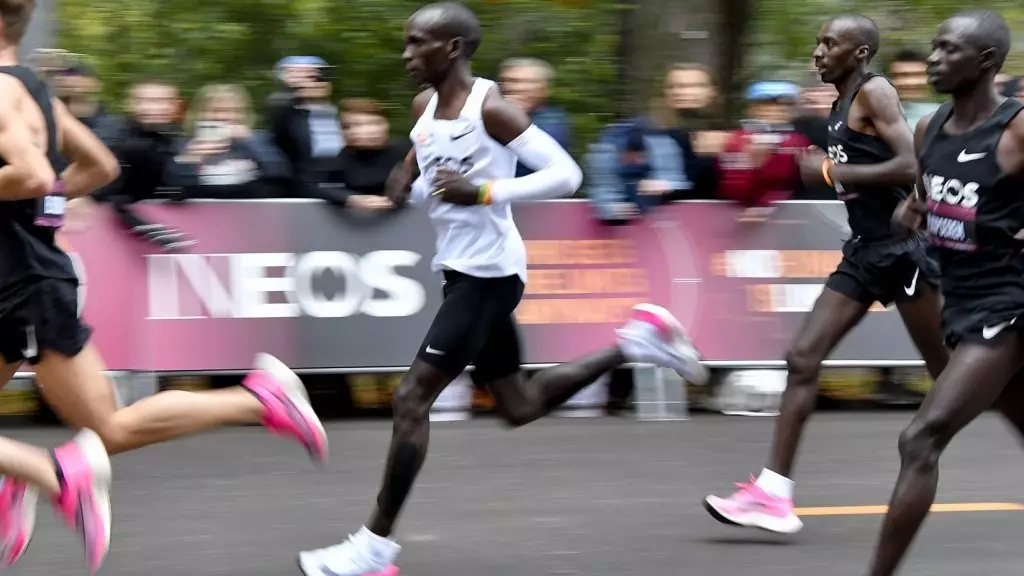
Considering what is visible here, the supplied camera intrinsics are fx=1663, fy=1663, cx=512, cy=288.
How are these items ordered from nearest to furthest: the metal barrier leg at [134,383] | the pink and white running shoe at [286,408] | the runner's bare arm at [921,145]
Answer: the runner's bare arm at [921,145] < the pink and white running shoe at [286,408] < the metal barrier leg at [134,383]

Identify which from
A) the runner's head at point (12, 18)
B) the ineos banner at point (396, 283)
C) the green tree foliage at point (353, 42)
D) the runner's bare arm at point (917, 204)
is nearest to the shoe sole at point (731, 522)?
the runner's bare arm at point (917, 204)

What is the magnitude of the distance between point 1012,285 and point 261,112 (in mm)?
9630

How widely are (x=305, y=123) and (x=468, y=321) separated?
4725mm

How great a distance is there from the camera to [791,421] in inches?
250

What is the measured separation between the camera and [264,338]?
30.6 ft

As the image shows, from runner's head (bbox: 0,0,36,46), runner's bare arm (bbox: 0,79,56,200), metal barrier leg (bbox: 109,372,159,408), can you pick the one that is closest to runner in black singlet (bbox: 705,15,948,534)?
runner's bare arm (bbox: 0,79,56,200)

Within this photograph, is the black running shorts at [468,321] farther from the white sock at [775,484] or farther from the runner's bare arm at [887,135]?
the runner's bare arm at [887,135]

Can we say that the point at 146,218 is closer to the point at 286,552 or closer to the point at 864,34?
the point at 286,552

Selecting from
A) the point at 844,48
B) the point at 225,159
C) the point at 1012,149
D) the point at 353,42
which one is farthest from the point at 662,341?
the point at 353,42

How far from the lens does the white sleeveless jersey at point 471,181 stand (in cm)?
550

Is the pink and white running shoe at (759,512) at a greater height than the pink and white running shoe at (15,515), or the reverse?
the pink and white running shoe at (15,515)

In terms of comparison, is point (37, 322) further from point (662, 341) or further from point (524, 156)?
point (662, 341)

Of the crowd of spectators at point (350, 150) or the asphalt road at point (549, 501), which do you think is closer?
the asphalt road at point (549, 501)

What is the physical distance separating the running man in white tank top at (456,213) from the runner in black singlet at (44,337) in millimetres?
755
